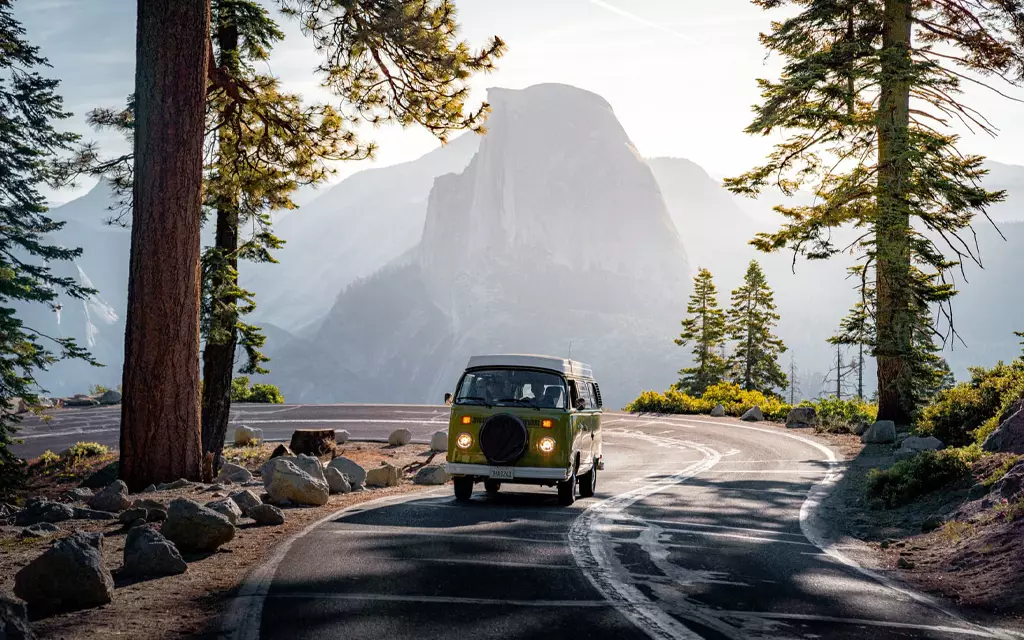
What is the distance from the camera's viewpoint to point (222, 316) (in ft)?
56.2

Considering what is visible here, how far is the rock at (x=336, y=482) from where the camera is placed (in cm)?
1371

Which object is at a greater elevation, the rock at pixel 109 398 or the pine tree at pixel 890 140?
the pine tree at pixel 890 140

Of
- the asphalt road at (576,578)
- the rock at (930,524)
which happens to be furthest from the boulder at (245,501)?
the rock at (930,524)

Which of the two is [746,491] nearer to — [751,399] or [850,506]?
[850,506]

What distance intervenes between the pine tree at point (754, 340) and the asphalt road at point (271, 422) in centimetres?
2229

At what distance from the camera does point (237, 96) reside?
14.6 m

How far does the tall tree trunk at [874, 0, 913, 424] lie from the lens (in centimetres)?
2131

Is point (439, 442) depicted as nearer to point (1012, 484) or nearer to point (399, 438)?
point (399, 438)

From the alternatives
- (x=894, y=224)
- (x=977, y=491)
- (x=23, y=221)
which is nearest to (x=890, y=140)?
(x=894, y=224)

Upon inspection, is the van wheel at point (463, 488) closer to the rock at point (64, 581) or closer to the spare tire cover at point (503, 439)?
the spare tire cover at point (503, 439)

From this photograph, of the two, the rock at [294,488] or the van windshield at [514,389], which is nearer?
the rock at [294,488]

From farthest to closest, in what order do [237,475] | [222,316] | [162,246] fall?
1. [222,316]
2. [237,475]
3. [162,246]

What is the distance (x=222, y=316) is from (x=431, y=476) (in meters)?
5.76

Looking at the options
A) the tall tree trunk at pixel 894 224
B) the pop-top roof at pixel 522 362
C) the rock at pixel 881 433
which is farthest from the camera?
the tall tree trunk at pixel 894 224
